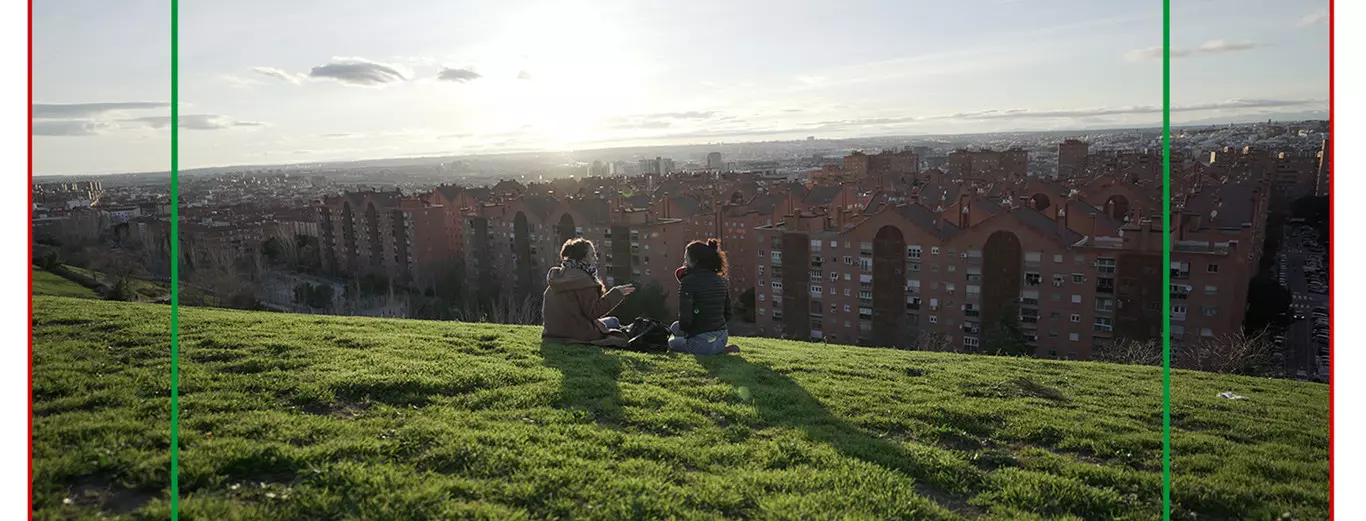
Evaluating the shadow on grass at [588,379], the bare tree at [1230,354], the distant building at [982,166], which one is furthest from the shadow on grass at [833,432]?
the distant building at [982,166]

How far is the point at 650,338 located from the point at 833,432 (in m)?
2.80

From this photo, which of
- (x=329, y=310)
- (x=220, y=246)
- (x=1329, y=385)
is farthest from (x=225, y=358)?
(x=329, y=310)

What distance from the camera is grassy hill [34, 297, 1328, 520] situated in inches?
125

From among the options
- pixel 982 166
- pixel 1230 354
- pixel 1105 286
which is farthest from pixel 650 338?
pixel 982 166

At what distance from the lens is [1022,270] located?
2733cm

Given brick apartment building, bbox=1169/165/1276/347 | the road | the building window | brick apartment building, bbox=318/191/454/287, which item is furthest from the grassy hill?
brick apartment building, bbox=318/191/454/287

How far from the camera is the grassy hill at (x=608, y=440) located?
10.5ft

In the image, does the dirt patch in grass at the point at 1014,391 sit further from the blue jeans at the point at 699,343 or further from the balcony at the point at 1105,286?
the balcony at the point at 1105,286

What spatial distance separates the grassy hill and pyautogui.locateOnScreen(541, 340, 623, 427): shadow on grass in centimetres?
3

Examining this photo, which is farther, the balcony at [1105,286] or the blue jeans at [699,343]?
the balcony at [1105,286]

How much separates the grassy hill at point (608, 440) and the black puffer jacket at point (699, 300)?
2.33ft

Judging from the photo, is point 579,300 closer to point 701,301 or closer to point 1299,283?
point 701,301

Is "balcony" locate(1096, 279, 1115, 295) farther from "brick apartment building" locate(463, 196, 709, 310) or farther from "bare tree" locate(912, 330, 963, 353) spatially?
"brick apartment building" locate(463, 196, 709, 310)

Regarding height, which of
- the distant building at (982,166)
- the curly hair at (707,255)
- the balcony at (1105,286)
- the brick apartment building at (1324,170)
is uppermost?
the distant building at (982,166)
